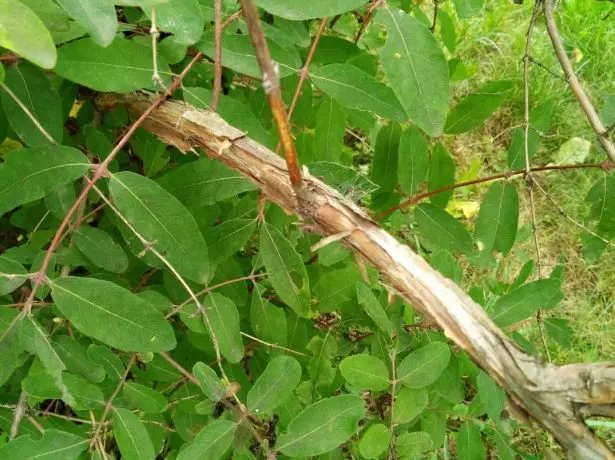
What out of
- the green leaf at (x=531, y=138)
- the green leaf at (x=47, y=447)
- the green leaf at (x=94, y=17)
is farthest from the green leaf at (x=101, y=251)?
the green leaf at (x=531, y=138)

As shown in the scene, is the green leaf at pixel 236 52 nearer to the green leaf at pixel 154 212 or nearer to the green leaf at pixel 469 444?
the green leaf at pixel 154 212

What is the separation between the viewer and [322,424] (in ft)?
3.59

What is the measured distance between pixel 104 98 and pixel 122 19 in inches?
7.8

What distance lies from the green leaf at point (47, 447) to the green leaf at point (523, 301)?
84 centimetres

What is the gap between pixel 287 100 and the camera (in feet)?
5.04

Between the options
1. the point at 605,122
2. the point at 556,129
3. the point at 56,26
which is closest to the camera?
the point at 56,26

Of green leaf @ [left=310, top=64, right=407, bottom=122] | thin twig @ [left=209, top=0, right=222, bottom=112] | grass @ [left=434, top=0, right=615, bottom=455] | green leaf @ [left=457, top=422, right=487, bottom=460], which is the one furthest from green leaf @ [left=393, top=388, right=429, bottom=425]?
grass @ [left=434, top=0, right=615, bottom=455]

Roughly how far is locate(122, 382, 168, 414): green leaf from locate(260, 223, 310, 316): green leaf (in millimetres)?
332

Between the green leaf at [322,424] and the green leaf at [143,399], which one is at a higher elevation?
the green leaf at [322,424]

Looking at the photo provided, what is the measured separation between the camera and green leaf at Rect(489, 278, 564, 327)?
116cm

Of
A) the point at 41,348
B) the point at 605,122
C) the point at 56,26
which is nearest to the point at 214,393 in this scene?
the point at 41,348

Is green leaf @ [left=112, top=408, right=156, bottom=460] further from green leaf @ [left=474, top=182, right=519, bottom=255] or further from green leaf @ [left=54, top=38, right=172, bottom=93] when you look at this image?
green leaf @ [left=474, top=182, right=519, bottom=255]

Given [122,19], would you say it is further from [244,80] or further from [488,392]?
[488,392]

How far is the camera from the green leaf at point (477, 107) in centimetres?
146
